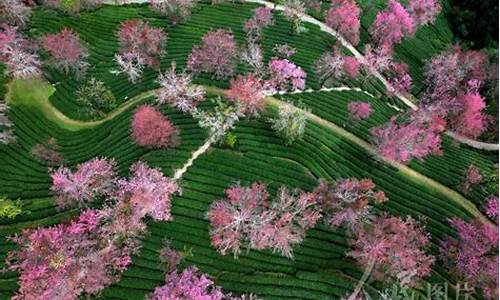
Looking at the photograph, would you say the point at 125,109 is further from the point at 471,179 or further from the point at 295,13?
the point at 471,179

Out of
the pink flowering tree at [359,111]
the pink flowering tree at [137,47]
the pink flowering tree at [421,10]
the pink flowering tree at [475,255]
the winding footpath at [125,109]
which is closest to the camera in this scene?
the pink flowering tree at [475,255]

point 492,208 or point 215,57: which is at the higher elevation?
point 215,57

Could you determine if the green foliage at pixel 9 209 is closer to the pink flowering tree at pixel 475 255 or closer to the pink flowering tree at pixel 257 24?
the pink flowering tree at pixel 257 24

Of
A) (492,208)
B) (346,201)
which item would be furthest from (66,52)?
(492,208)

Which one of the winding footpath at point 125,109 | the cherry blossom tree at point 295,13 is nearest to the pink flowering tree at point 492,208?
the winding footpath at point 125,109

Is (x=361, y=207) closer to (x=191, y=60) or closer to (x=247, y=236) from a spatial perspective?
(x=247, y=236)

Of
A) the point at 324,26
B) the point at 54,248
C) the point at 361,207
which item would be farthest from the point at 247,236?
the point at 324,26
